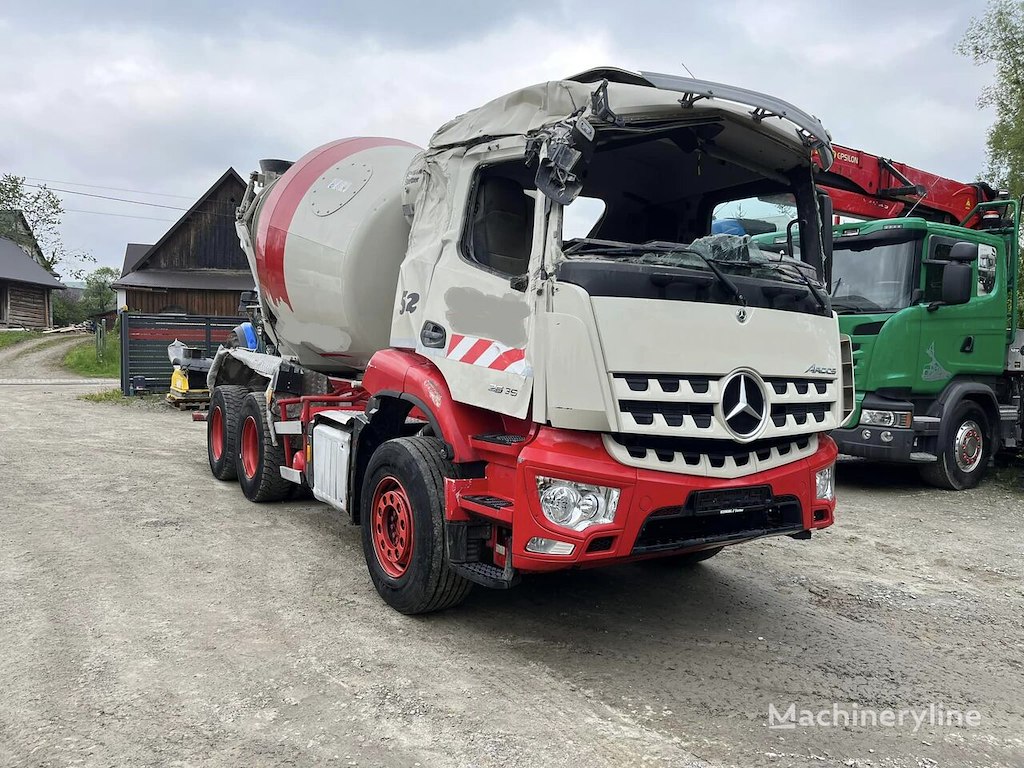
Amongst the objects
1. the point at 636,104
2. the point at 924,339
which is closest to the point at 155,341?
the point at 924,339

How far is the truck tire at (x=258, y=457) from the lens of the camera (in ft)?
23.9

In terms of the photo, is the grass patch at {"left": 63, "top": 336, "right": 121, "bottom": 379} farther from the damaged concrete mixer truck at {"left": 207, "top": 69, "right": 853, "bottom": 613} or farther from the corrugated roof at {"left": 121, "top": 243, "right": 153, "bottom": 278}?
the damaged concrete mixer truck at {"left": 207, "top": 69, "right": 853, "bottom": 613}

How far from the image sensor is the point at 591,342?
3.64 m

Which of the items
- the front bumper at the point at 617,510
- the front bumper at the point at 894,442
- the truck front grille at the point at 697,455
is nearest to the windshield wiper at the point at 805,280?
the truck front grille at the point at 697,455

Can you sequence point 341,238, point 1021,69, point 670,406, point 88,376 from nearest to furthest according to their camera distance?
point 670,406 < point 341,238 < point 88,376 < point 1021,69

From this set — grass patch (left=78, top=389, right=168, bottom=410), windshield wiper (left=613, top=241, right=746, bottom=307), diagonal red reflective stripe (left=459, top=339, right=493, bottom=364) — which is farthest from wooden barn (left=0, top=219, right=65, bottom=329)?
windshield wiper (left=613, top=241, right=746, bottom=307)

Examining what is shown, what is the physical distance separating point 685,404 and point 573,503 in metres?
0.72

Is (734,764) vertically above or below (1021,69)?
below

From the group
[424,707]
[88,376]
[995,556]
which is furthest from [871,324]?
[88,376]

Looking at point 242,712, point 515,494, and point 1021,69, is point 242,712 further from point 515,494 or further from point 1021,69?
point 1021,69

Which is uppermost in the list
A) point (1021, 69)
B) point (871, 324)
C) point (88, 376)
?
point (1021, 69)

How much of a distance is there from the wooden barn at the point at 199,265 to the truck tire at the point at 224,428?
27.9 meters

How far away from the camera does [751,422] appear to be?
3975mm

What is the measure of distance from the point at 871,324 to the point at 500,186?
563cm
